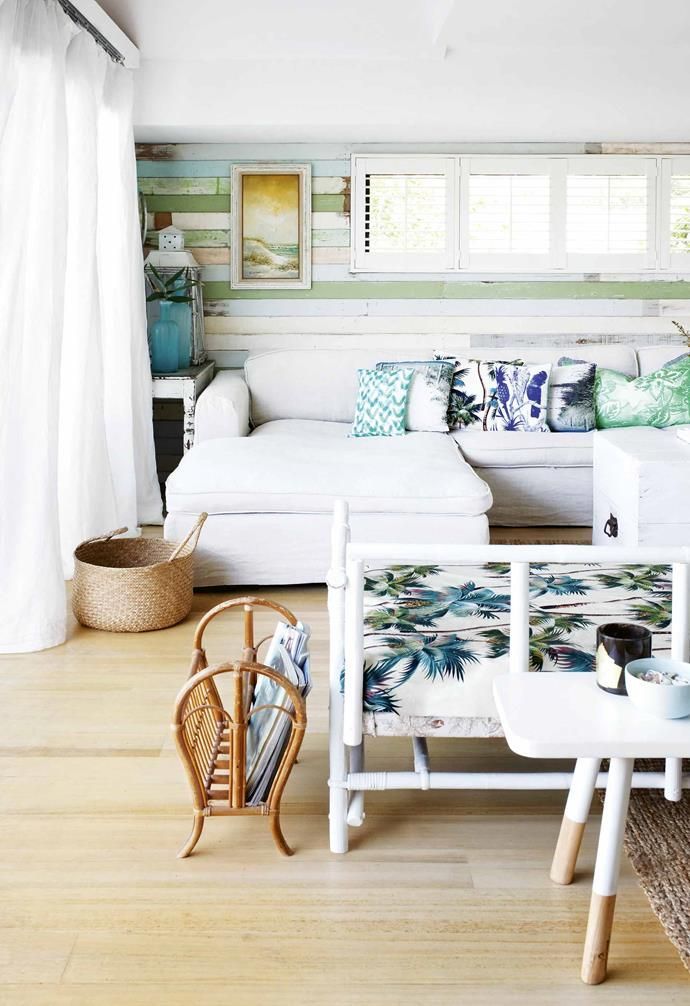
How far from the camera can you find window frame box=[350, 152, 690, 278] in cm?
543

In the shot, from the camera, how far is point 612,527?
389 centimetres

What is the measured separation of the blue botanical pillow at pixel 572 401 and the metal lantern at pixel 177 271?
5.86 feet

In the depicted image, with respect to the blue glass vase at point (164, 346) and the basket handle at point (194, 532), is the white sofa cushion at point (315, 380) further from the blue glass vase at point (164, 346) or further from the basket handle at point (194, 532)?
the basket handle at point (194, 532)

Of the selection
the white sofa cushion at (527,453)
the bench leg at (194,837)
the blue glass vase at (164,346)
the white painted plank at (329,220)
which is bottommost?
the bench leg at (194,837)

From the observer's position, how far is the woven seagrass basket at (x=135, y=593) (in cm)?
346

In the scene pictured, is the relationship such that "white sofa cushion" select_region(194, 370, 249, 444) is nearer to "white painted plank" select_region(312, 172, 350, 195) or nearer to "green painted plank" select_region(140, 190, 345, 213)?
"green painted plank" select_region(140, 190, 345, 213)

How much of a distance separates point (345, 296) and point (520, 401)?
3.88 feet

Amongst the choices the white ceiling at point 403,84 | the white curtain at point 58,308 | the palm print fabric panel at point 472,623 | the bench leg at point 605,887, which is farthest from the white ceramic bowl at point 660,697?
the white ceiling at point 403,84

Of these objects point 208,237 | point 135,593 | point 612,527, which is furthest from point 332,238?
point 135,593

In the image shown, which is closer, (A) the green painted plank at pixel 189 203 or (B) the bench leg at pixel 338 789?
(B) the bench leg at pixel 338 789

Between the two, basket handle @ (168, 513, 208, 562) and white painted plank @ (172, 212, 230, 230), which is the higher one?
white painted plank @ (172, 212, 230, 230)

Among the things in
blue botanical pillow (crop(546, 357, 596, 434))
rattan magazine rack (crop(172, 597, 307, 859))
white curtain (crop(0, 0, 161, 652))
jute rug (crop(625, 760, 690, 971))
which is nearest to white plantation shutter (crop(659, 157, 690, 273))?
blue botanical pillow (crop(546, 357, 596, 434))

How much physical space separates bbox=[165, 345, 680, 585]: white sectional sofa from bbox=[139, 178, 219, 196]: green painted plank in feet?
3.68

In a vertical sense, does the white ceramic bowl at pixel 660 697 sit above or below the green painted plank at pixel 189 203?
below
